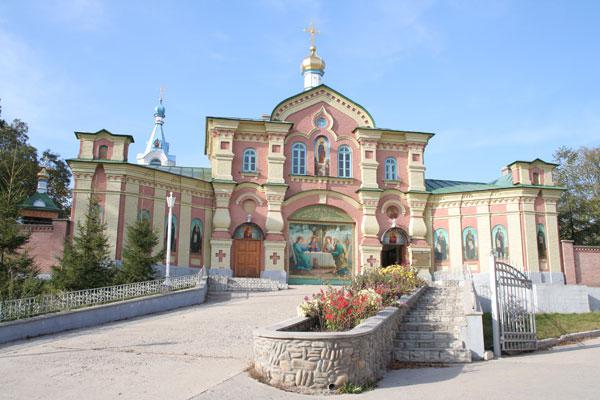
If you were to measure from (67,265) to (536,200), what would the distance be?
21557 millimetres

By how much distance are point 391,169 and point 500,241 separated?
21.7 feet

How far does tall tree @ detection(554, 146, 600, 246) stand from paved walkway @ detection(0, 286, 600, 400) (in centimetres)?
2286

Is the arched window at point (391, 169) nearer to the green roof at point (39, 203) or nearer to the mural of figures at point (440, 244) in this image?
the mural of figures at point (440, 244)

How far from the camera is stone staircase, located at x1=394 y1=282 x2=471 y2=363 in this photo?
10227 millimetres

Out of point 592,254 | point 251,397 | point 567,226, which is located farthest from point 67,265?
point 567,226

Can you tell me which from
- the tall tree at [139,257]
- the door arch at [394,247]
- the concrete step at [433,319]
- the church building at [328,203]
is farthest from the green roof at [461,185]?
the tall tree at [139,257]

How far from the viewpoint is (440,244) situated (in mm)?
26594

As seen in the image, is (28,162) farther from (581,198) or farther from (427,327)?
(581,198)

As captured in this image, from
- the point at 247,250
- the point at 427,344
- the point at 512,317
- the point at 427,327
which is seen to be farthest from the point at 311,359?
the point at 247,250

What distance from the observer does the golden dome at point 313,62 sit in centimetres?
3139

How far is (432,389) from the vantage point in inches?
300

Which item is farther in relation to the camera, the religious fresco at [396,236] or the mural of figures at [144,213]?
the religious fresco at [396,236]

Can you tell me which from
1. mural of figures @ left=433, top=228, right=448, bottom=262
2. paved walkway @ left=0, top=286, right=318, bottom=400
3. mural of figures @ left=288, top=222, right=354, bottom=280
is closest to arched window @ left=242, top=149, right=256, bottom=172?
mural of figures @ left=288, top=222, right=354, bottom=280

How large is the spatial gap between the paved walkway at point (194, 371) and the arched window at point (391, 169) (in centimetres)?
1511
